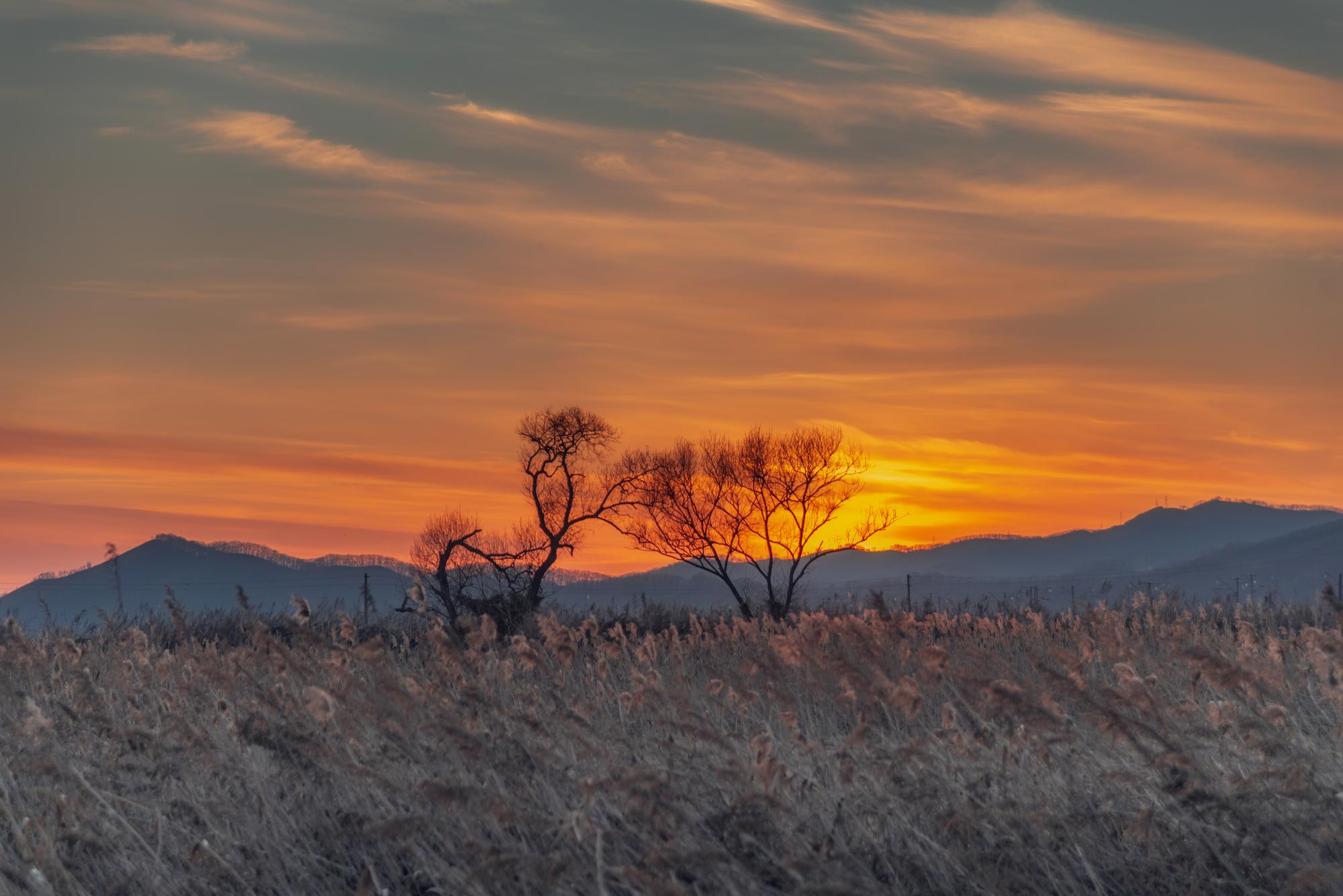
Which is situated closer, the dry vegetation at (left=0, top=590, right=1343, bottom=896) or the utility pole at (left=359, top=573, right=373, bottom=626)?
the dry vegetation at (left=0, top=590, right=1343, bottom=896)

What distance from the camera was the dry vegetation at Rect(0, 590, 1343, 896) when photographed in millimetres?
5000

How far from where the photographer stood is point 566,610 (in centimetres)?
3084

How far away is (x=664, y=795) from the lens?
4512mm

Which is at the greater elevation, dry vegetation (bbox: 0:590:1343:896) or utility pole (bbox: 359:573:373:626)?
utility pole (bbox: 359:573:373:626)

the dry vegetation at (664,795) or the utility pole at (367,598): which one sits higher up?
the utility pole at (367,598)

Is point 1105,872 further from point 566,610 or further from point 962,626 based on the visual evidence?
point 566,610

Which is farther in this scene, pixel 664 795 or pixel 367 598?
pixel 367 598

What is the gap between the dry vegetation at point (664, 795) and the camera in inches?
197

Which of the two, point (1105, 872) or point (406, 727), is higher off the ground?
point (406, 727)

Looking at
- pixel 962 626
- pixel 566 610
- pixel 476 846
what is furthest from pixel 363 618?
pixel 476 846

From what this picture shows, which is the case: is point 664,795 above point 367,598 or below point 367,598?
below

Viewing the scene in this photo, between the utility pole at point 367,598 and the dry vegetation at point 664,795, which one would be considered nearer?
the dry vegetation at point 664,795

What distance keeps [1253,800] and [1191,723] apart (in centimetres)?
226

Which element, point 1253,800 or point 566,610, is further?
point 566,610
